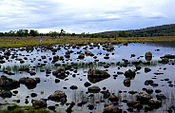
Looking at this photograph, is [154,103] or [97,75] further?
[97,75]

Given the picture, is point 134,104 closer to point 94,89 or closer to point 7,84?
point 94,89

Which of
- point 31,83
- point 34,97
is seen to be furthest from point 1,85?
point 34,97

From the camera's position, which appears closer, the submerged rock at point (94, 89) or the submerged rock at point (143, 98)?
the submerged rock at point (143, 98)

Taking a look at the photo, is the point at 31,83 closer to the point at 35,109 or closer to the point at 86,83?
the point at 86,83

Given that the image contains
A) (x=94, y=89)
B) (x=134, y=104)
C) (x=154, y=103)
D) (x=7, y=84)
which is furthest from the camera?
(x=7, y=84)

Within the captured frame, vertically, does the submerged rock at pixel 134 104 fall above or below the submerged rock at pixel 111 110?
below

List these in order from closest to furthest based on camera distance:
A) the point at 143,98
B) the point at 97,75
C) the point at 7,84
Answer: the point at 143,98 < the point at 7,84 < the point at 97,75

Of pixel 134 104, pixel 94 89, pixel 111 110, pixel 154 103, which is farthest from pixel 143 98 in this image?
pixel 94 89

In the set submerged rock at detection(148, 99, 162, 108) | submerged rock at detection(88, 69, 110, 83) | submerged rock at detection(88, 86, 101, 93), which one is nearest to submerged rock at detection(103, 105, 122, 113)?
submerged rock at detection(148, 99, 162, 108)

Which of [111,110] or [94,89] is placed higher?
[111,110]

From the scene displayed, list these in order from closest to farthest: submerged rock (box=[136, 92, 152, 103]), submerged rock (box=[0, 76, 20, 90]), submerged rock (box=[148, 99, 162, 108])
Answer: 1. submerged rock (box=[148, 99, 162, 108])
2. submerged rock (box=[136, 92, 152, 103])
3. submerged rock (box=[0, 76, 20, 90])

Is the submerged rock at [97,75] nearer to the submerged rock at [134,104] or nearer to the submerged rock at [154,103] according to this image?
the submerged rock at [134,104]

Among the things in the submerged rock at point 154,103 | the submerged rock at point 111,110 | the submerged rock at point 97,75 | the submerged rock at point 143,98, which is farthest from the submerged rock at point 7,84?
the submerged rock at point 154,103

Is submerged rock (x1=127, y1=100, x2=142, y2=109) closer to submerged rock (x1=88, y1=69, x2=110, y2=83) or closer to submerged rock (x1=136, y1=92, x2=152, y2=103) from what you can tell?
submerged rock (x1=136, y1=92, x2=152, y2=103)
